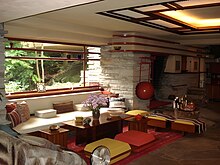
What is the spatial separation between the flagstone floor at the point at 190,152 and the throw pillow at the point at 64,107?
2.45 m

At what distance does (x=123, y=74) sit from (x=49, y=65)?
2044 mm

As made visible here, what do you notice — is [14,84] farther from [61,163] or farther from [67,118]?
[61,163]

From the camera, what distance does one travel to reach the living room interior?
4012 millimetres

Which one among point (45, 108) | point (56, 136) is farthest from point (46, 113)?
point (56, 136)

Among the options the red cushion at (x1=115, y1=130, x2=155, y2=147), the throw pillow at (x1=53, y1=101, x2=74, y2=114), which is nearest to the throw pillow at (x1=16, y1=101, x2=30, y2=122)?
the throw pillow at (x1=53, y1=101, x2=74, y2=114)

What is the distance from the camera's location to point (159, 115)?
19.1ft

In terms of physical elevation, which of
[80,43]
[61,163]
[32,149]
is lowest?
[61,163]

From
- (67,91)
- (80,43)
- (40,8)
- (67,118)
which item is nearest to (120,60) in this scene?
(80,43)

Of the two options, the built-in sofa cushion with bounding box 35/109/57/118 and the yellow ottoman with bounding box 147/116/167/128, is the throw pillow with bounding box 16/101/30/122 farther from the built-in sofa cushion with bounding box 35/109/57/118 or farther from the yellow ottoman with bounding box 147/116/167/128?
the yellow ottoman with bounding box 147/116/167/128

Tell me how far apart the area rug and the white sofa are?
1.90ft

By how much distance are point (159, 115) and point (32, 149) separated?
4890 mm

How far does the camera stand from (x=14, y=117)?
4.49 meters

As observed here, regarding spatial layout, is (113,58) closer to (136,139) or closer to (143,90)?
(143,90)

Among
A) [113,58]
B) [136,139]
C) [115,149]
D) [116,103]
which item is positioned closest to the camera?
[115,149]
